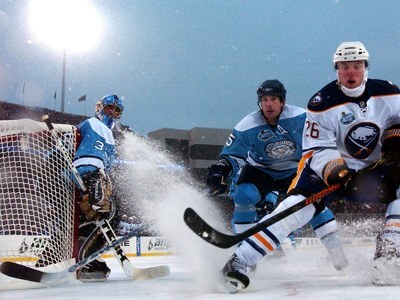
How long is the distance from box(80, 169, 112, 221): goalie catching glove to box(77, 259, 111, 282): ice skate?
0.39 m

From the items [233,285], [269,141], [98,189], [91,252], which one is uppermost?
[269,141]

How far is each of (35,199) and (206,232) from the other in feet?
3.84

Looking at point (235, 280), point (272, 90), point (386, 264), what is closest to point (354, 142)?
point (386, 264)

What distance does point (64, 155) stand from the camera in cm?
282

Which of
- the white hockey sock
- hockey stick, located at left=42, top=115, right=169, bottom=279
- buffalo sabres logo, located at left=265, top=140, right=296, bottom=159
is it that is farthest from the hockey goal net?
buffalo sabres logo, located at left=265, top=140, right=296, bottom=159

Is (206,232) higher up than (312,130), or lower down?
lower down

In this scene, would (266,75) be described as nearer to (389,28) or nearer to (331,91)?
(389,28)

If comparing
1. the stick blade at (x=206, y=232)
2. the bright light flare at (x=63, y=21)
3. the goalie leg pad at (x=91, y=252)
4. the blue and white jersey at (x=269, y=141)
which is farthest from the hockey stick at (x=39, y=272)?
the bright light flare at (x=63, y=21)

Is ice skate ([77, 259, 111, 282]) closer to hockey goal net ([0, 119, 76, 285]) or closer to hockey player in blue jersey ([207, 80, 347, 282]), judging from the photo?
hockey goal net ([0, 119, 76, 285])

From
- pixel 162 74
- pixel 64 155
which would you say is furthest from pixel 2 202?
pixel 162 74

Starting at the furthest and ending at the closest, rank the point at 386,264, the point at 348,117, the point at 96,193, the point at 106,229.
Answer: the point at 106,229, the point at 96,193, the point at 348,117, the point at 386,264

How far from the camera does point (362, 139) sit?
238 cm

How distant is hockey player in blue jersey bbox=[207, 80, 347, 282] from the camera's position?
3398mm

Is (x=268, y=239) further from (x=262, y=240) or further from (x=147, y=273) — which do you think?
(x=147, y=273)
